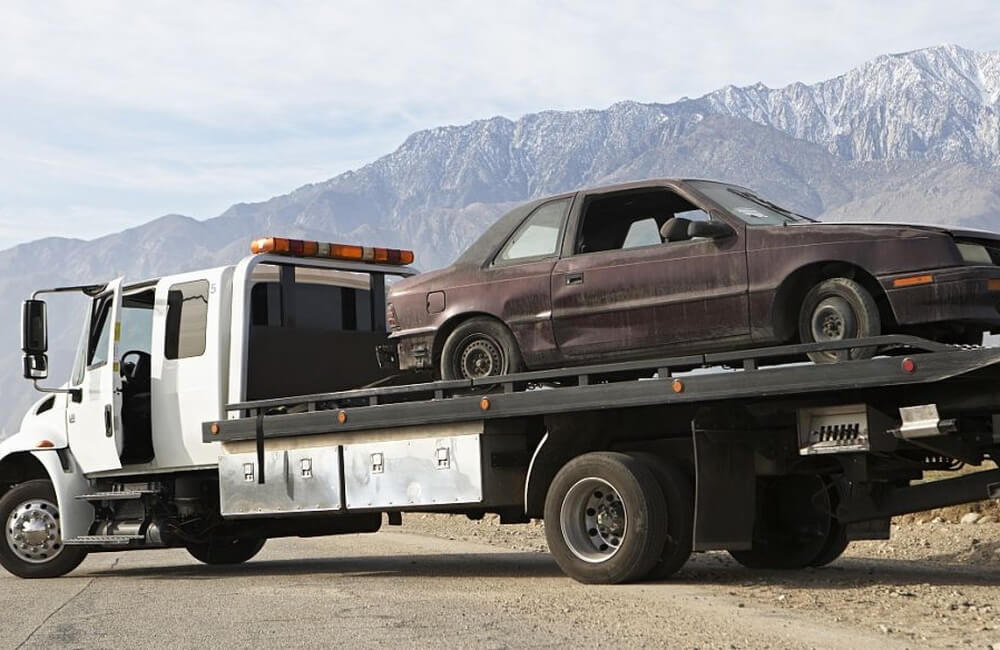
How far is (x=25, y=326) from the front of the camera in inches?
461

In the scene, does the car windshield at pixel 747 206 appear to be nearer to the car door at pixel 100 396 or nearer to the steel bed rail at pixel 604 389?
the steel bed rail at pixel 604 389

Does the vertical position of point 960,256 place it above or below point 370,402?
above

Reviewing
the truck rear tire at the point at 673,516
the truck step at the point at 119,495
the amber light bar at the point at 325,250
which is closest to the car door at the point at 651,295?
the truck rear tire at the point at 673,516

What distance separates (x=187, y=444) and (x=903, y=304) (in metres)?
6.47

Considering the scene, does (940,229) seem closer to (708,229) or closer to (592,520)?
(708,229)

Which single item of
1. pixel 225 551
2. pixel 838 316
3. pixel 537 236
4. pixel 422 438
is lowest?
pixel 225 551

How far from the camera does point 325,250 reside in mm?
12242

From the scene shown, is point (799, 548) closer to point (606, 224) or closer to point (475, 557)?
point (606, 224)

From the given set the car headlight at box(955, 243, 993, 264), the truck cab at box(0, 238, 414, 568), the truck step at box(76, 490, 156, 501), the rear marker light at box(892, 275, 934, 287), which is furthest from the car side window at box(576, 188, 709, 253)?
the truck step at box(76, 490, 156, 501)

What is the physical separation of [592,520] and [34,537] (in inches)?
226

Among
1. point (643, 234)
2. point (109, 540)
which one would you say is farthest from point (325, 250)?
point (643, 234)

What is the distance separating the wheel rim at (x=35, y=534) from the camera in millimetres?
12352

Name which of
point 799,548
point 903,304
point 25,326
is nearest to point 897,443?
point 903,304

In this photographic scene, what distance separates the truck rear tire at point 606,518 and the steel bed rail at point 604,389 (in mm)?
486
